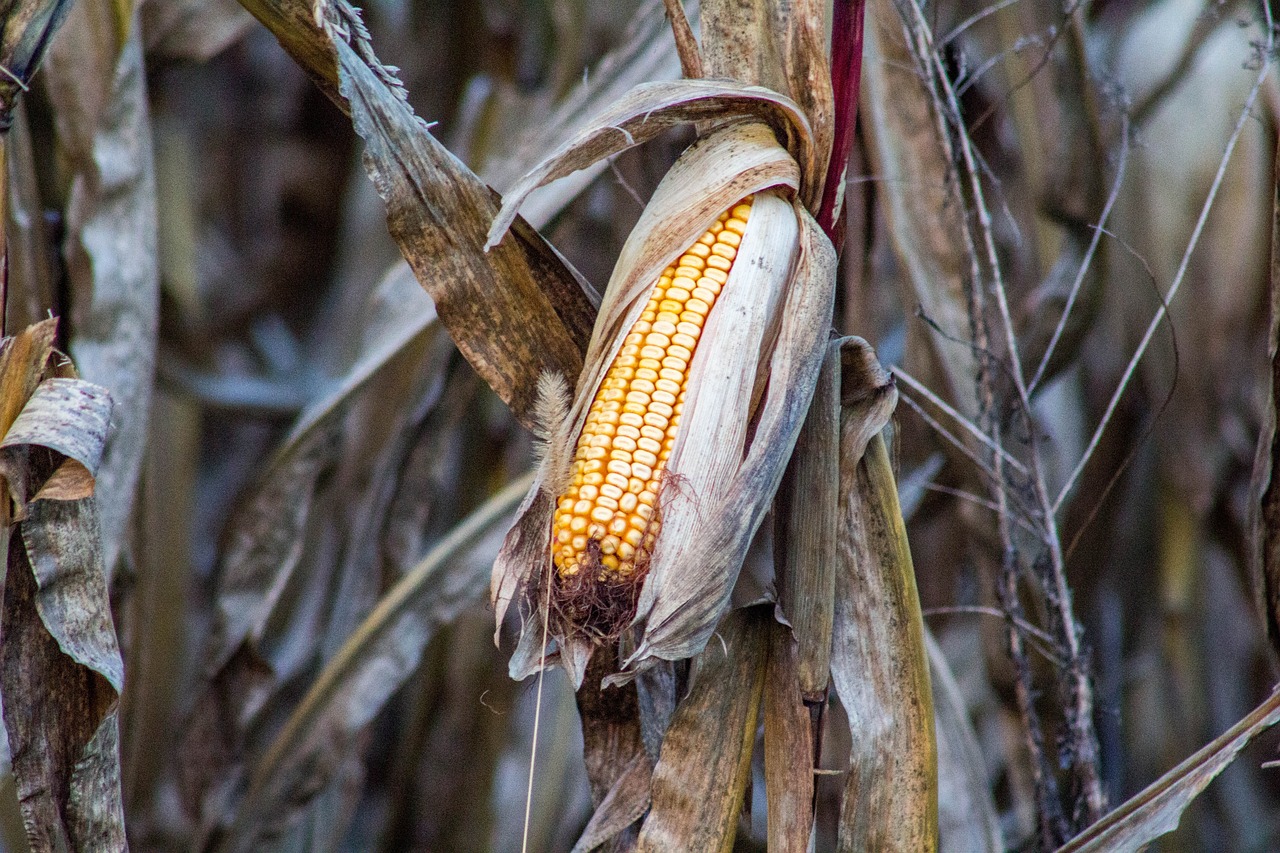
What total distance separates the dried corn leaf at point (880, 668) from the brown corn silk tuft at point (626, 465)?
0.20 meters

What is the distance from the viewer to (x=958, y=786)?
1.02m

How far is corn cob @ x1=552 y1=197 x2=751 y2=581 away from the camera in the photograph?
626 millimetres

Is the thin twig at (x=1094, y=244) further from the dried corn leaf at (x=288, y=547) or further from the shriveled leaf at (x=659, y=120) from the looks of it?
the dried corn leaf at (x=288, y=547)

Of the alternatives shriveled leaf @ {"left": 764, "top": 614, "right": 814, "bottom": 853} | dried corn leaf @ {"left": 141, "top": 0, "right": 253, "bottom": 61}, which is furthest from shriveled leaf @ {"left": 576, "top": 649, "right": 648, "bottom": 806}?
dried corn leaf @ {"left": 141, "top": 0, "right": 253, "bottom": 61}

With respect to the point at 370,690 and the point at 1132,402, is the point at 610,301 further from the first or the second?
the point at 1132,402

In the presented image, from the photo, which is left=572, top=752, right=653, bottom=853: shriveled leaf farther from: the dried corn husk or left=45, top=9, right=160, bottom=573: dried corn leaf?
left=45, top=9, right=160, bottom=573: dried corn leaf

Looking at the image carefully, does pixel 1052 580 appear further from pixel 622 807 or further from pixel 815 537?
pixel 622 807

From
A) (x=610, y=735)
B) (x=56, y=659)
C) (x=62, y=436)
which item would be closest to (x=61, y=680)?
(x=56, y=659)

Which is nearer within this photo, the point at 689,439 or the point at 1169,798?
the point at 689,439

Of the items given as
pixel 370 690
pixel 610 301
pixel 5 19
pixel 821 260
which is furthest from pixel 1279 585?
pixel 5 19

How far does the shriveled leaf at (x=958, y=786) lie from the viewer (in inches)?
39.8

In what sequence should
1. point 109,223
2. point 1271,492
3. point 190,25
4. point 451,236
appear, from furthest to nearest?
point 190,25
point 109,223
point 1271,492
point 451,236

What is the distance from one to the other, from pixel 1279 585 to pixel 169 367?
152 centimetres

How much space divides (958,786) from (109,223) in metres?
1.18
